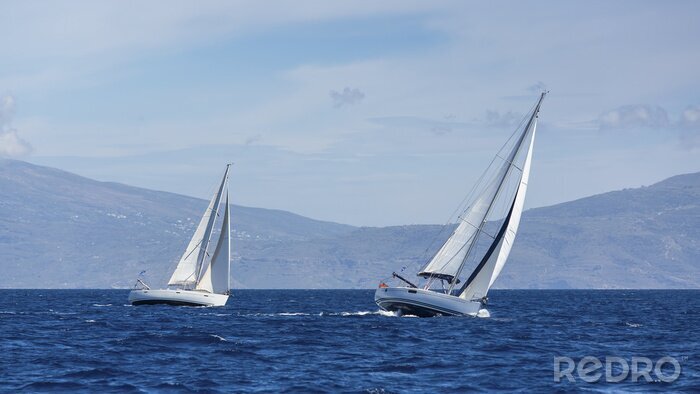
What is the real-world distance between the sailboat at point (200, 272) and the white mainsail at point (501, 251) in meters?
30.2

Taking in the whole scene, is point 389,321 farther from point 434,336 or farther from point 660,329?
point 660,329

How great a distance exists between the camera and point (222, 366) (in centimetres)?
4900

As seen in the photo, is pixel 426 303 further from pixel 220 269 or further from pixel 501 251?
pixel 220 269

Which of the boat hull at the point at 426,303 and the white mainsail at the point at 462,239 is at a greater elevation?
the white mainsail at the point at 462,239

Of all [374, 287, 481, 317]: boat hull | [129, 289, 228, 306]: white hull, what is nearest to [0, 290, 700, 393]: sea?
[374, 287, 481, 317]: boat hull

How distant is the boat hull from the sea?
746mm

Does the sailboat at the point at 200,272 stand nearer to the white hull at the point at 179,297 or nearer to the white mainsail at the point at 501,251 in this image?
the white hull at the point at 179,297

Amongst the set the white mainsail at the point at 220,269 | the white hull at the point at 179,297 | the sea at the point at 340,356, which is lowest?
the sea at the point at 340,356

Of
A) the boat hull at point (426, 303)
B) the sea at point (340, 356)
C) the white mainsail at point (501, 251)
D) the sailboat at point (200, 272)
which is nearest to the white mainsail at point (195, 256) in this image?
the sailboat at point (200, 272)

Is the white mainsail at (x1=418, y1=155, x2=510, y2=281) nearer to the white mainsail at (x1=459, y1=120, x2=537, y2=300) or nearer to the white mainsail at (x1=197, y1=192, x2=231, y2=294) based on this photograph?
the white mainsail at (x1=459, y1=120, x2=537, y2=300)

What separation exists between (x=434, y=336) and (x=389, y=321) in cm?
1425

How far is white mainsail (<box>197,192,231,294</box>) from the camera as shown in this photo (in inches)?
4171

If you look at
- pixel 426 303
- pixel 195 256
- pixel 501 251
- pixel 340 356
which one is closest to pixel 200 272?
pixel 195 256

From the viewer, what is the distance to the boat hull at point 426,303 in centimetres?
8062
